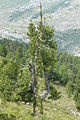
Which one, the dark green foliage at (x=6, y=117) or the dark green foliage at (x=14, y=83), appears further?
the dark green foliage at (x=14, y=83)

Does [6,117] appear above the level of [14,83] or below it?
above

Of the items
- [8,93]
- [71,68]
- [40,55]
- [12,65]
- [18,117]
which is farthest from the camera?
[71,68]

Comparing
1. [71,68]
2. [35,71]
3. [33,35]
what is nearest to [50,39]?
[33,35]

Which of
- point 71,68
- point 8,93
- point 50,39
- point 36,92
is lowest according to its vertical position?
point 71,68

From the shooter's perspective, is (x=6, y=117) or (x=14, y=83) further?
(x=14, y=83)

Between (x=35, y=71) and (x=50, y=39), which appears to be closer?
(x=35, y=71)

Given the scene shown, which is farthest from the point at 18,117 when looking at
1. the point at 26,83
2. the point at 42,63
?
the point at 26,83

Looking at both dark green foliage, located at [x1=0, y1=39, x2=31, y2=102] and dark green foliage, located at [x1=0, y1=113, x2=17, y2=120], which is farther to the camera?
dark green foliage, located at [x1=0, y1=39, x2=31, y2=102]

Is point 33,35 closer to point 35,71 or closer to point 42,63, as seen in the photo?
point 42,63

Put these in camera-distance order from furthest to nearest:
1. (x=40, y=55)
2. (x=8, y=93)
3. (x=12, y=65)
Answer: (x=12, y=65), (x=8, y=93), (x=40, y=55)

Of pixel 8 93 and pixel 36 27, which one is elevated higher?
pixel 36 27

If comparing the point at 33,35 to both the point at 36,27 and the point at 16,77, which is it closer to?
the point at 36,27

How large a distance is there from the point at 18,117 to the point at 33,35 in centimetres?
1386

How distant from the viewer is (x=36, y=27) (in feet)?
120
